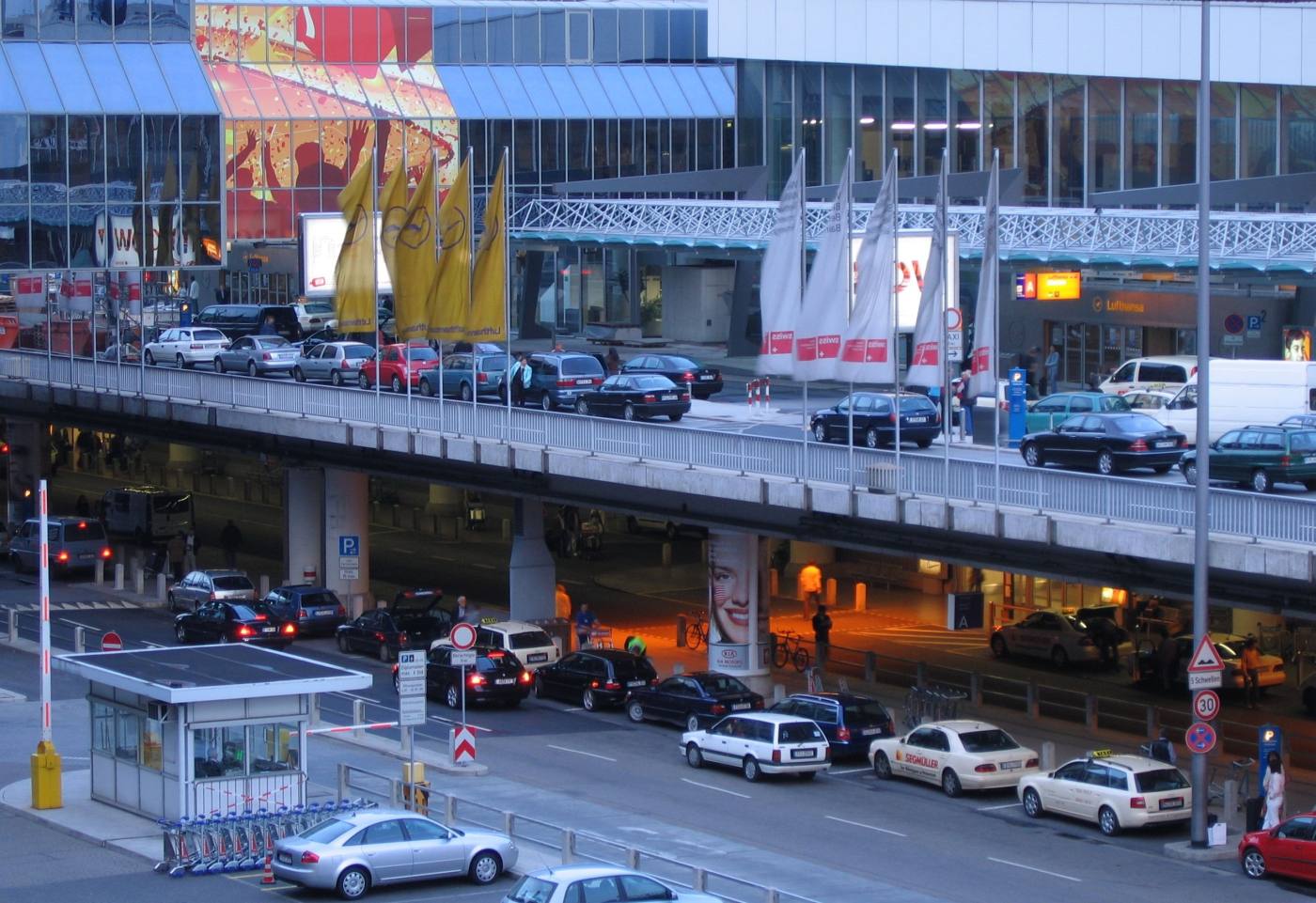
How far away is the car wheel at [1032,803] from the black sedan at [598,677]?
10.6 m

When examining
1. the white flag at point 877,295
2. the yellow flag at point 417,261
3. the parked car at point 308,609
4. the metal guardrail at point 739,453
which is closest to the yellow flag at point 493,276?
the yellow flag at point 417,261

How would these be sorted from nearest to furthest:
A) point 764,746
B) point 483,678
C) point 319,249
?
1. point 764,746
2. point 483,678
3. point 319,249

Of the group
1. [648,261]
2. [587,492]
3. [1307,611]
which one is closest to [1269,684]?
[1307,611]

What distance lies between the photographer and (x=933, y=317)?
39406 millimetres

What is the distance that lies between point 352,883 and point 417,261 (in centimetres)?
2539

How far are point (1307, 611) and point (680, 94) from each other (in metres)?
61.6

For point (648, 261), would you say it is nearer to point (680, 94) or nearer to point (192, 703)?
point (680, 94)

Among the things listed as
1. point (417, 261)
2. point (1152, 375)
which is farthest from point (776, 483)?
point (1152, 375)

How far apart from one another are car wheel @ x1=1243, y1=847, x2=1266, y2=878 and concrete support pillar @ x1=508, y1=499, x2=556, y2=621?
25136mm

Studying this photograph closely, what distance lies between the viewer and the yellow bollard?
32.6 m

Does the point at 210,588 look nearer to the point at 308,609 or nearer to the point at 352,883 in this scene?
the point at 308,609

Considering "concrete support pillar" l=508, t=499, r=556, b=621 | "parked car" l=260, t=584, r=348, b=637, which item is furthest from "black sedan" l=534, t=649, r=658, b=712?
"parked car" l=260, t=584, r=348, b=637

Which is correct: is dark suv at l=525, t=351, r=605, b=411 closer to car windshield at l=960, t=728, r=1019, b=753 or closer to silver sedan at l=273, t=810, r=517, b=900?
car windshield at l=960, t=728, r=1019, b=753

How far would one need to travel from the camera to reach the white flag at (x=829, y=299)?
4044 centimetres
